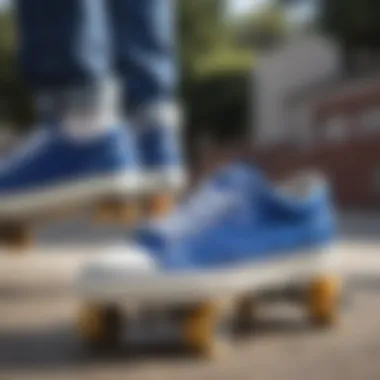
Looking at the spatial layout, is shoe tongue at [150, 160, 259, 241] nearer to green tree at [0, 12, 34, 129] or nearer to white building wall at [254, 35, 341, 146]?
white building wall at [254, 35, 341, 146]

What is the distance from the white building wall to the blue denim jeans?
31.4 metres

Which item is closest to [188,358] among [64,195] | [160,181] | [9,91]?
[64,195]

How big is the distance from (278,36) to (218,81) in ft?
110

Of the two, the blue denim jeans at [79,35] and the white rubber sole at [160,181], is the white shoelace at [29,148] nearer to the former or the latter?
the blue denim jeans at [79,35]

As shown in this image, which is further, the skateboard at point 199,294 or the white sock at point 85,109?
the white sock at point 85,109

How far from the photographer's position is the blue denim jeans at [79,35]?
4059mm

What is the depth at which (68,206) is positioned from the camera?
4.42 meters

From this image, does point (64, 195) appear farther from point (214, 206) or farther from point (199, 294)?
point (199, 294)

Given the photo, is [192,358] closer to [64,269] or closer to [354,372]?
[354,372]

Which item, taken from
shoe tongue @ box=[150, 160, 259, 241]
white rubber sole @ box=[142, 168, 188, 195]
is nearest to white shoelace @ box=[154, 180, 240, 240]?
shoe tongue @ box=[150, 160, 259, 241]

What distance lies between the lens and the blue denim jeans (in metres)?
4.06

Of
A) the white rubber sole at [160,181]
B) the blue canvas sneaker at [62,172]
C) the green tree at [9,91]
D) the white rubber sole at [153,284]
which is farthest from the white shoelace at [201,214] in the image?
the green tree at [9,91]

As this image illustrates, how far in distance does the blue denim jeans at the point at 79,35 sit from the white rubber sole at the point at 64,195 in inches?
14.8

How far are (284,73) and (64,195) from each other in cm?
3288
